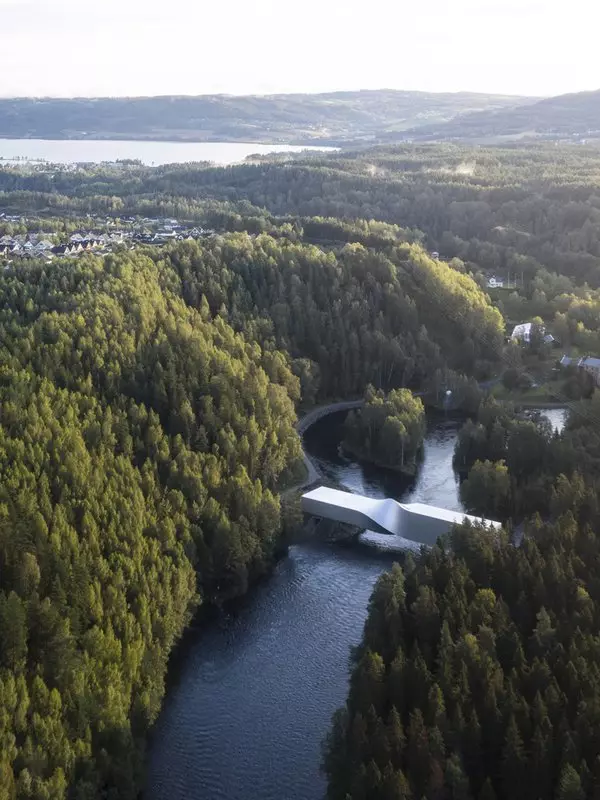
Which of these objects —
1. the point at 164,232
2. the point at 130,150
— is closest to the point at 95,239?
the point at 164,232

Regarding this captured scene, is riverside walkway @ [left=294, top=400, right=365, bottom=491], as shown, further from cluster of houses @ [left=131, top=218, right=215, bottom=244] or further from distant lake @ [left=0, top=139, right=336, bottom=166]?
distant lake @ [left=0, top=139, right=336, bottom=166]

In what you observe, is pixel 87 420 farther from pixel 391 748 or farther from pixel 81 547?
pixel 391 748

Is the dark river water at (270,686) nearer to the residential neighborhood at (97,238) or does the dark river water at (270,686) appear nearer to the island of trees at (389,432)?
the island of trees at (389,432)

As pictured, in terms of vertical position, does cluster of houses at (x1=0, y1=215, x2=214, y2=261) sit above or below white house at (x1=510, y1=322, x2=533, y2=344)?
above

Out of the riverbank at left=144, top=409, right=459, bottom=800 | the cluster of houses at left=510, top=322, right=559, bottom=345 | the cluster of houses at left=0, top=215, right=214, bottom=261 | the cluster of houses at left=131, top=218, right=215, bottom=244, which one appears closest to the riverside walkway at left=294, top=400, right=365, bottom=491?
the riverbank at left=144, top=409, right=459, bottom=800

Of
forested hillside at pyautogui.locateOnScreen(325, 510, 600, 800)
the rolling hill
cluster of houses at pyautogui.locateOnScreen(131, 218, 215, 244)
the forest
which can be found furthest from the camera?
the rolling hill

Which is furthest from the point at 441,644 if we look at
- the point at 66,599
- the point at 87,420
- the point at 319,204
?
the point at 319,204
